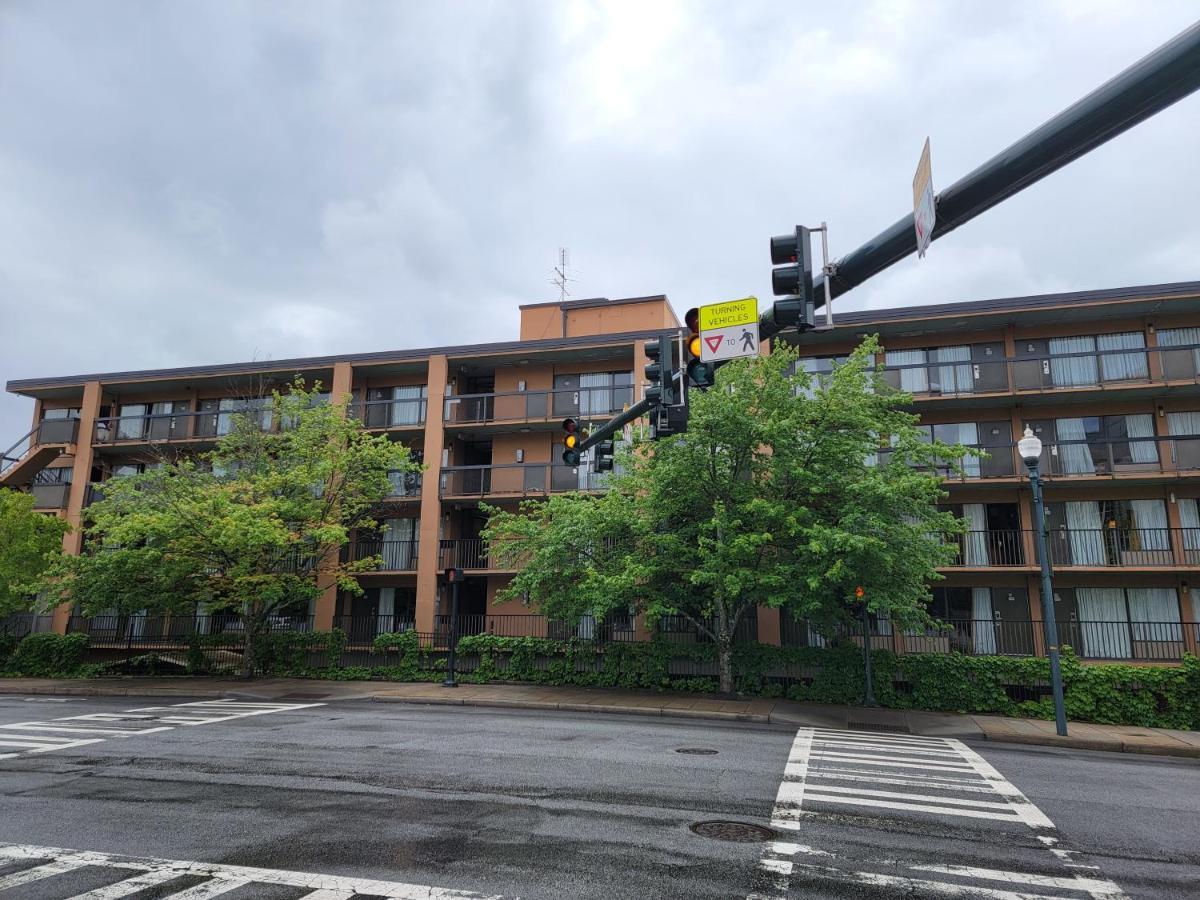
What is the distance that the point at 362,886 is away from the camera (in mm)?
5621

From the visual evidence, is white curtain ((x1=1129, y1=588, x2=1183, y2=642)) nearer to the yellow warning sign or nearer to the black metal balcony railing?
the yellow warning sign

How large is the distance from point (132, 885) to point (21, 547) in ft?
83.1

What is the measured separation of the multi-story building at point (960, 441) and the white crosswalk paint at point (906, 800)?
9.60 metres

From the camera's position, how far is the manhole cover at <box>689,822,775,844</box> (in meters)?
6.91

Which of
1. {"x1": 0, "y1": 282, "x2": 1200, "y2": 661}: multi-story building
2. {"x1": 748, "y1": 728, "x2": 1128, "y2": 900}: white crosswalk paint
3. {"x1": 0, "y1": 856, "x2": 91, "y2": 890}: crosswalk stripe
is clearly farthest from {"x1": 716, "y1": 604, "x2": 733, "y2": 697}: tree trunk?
{"x1": 0, "y1": 856, "x2": 91, "y2": 890}: crosswalk stripe

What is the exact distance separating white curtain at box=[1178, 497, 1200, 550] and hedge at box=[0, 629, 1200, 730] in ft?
23.8

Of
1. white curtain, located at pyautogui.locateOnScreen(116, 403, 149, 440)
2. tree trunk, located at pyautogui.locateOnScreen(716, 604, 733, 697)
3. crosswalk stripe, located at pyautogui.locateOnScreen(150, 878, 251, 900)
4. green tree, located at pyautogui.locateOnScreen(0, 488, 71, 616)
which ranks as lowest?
crosswalk stripe, located at pyautogui.locateOnScreen(150, 878, 251, 900)

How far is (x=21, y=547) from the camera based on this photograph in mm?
25562

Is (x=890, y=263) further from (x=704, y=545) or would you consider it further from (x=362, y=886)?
(x=704, y=545)

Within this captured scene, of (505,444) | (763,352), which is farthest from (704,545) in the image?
(505,444)

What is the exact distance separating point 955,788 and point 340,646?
19.5m

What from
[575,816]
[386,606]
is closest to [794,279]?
[575,816]

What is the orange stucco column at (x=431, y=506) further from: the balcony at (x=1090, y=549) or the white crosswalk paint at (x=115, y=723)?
the balcony at (x=1090, y=549)

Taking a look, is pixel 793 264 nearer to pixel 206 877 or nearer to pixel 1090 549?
pixel 206 877
